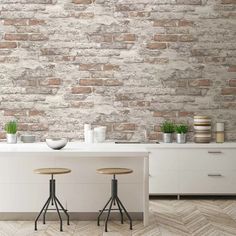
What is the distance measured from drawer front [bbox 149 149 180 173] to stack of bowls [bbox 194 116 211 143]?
0.53 m

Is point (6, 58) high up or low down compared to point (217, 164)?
up

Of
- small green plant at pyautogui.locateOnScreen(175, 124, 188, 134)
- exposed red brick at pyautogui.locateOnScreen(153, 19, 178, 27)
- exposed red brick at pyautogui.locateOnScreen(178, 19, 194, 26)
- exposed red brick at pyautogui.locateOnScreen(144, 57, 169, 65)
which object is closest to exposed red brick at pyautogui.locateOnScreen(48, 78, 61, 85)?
exposed red brick at pyautogui.locateOnScreen(144, 57, 169, 65)

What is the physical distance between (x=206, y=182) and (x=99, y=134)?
5.53 feet

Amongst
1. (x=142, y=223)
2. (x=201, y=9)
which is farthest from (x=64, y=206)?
(x=201, y=9)

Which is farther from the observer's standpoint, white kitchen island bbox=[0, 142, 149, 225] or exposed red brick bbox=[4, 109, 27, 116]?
exposed red brick bbox=[4, 109, 27, 116]

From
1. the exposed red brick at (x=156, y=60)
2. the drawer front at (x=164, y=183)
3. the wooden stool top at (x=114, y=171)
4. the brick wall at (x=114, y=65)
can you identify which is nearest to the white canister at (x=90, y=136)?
the brick wall at (x=114, y=65)

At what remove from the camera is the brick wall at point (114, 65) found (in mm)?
7594

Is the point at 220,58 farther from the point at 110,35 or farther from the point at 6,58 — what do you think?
the point at 6,58

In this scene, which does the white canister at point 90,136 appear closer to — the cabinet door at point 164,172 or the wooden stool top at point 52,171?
the cabinet door at point 164,172

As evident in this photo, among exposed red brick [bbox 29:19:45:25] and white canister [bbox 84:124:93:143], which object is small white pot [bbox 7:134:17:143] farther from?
exposed red brick [bbox 29:19:45:25]

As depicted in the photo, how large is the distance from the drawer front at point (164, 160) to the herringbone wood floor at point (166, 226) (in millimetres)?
714

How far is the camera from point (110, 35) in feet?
25.0

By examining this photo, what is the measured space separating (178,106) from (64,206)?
2.63 metres

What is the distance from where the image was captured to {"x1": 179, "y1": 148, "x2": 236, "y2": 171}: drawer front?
711 cm
